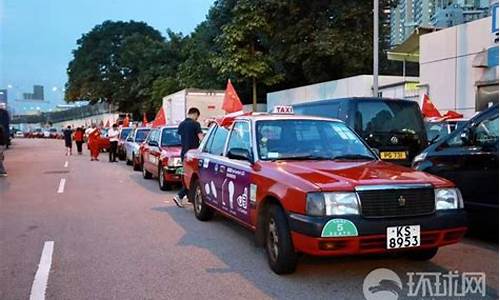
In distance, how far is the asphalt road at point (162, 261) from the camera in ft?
16.4

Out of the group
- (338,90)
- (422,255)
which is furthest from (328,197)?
(338,90)

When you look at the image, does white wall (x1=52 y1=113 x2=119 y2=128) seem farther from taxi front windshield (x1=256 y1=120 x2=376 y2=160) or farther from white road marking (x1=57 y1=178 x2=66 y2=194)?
taxi front windshield (x1=256 y1=120 x2=376 y2=160)

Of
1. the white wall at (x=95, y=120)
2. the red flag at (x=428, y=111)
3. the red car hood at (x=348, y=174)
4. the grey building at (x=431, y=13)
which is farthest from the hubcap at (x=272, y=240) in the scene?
the white wall at (x=95, y=120)

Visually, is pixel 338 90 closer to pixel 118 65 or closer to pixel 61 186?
pixel 61 186

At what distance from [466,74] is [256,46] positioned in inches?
633

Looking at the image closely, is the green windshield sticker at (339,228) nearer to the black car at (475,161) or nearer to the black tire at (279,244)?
the black tire at (279,244)

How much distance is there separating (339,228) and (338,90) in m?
18.4

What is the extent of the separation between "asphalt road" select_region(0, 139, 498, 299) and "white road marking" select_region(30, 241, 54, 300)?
0.18 feet

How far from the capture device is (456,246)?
669 cm

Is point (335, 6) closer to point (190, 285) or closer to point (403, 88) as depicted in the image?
point (403, 88)

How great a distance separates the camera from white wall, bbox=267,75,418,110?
69.7ft

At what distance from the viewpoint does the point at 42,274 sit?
556cm

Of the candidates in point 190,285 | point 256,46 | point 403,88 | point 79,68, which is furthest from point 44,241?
point 79,68

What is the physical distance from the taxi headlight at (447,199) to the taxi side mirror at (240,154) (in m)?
2.09
